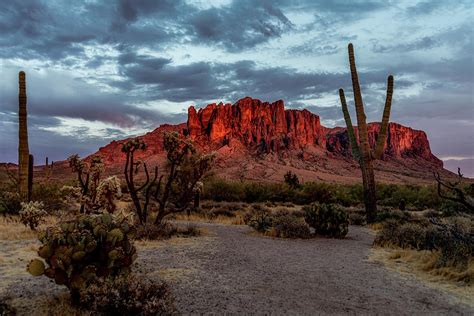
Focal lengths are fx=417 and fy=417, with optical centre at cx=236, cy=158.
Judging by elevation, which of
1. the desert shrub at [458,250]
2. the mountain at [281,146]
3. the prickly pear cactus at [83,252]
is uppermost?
the mountain at [281,146]

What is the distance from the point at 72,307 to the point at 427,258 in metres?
7.84

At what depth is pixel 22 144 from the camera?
57.0 ft

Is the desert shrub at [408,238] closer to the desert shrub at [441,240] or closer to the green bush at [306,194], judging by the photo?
the desert shrub at [441,240]

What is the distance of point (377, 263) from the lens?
32.5 ft

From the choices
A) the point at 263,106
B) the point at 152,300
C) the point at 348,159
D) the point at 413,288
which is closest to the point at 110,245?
the point at 152,300

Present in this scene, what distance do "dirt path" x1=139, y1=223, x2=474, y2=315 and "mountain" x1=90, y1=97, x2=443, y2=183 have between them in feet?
258

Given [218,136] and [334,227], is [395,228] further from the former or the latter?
[218,136]

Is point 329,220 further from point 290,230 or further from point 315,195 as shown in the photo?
point 315,195

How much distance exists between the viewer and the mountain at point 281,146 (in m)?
102

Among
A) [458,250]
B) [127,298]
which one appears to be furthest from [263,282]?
[458,250]

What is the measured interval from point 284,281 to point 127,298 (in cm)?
327

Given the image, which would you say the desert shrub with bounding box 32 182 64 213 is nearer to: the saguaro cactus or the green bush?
the saguaro cactus

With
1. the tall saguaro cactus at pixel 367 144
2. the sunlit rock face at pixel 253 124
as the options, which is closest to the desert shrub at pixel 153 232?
the tall saguaro cactus at pixel 367 144

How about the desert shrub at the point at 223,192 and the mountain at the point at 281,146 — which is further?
the mountain at the point at 281,146
